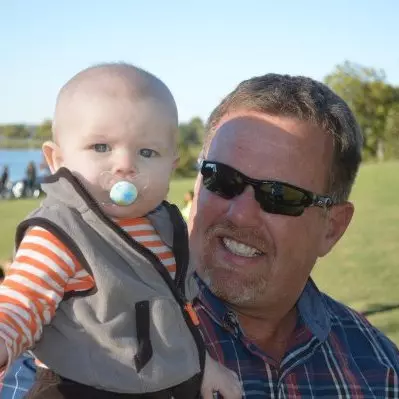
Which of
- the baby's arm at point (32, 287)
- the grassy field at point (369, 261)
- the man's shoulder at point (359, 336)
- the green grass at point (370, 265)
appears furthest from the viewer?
the green grass at point (370, 265)

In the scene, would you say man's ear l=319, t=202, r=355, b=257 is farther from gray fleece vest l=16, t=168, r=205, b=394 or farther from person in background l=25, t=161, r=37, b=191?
person in background l=25, t=161, r=37, b=191

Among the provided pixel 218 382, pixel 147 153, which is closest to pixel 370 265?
pixel 218 382

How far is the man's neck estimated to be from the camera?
2.89 m

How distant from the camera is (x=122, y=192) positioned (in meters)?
1.80

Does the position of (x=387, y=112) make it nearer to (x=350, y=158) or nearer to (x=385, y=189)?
(x=385, y=189)

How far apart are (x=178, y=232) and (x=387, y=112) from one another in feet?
221

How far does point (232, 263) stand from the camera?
112 inches

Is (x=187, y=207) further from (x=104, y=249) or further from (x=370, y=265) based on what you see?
(x=104, y=249)

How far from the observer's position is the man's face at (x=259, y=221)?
9.38 ft

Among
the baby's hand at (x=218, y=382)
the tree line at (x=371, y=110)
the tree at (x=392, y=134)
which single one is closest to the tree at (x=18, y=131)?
the tree line at (x=371, y=110)

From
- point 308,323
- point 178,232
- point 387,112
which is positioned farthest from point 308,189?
point 387,112

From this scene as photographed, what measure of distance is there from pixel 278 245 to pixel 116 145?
1.31m

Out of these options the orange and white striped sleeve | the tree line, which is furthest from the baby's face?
the tree line

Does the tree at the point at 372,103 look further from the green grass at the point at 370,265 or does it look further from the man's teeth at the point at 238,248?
the man's teeth at the point at 238,248
